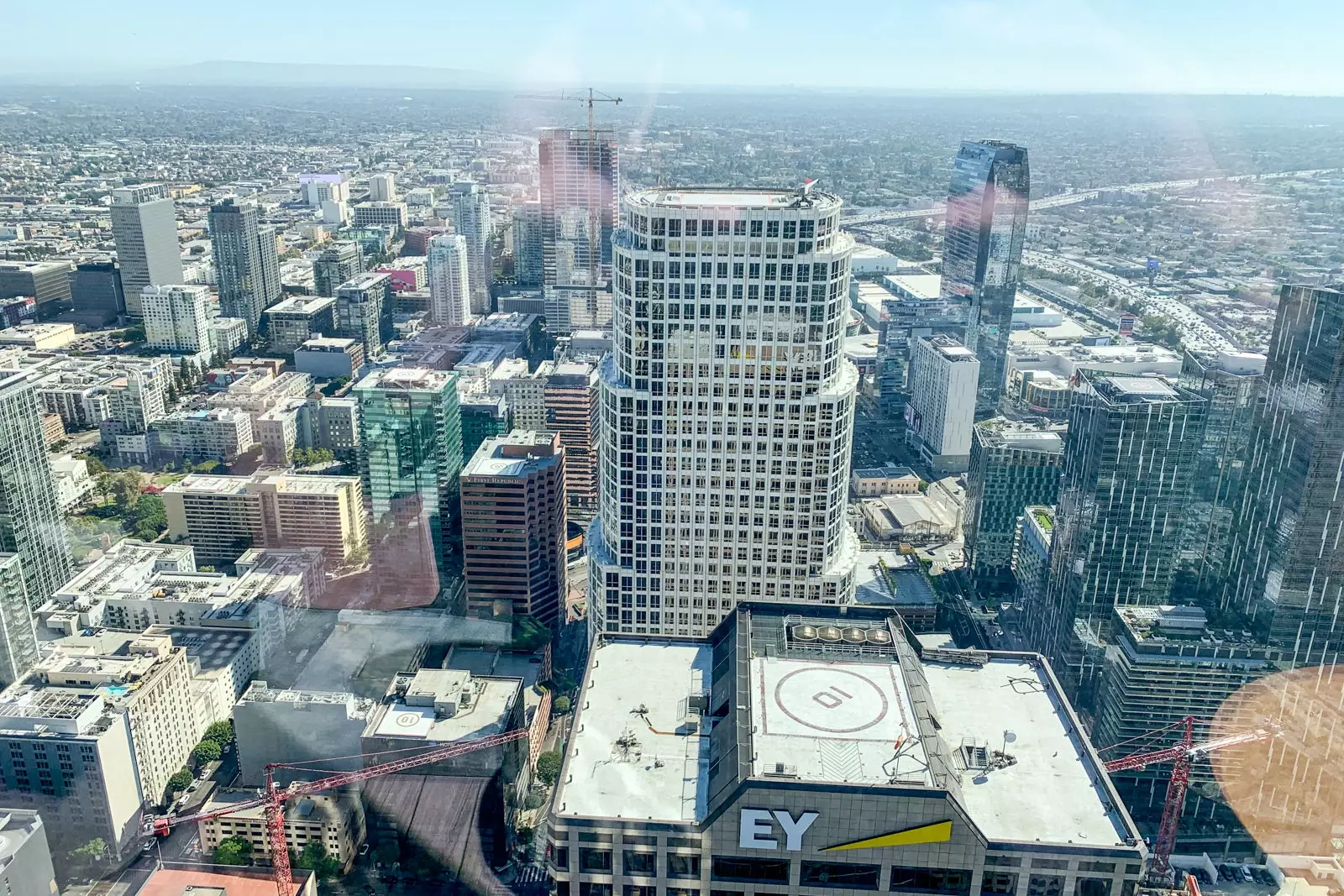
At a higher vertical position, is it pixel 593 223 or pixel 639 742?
pixel 593 223

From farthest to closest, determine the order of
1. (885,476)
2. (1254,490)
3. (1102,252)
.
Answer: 1. (1102,252)
2. (885,476)
3. (1254,490)

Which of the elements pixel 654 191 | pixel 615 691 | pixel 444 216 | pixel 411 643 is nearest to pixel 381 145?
pixel 444 216

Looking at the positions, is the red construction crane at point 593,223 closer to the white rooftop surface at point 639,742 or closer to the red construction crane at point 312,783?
the red construction crane at point 312,783

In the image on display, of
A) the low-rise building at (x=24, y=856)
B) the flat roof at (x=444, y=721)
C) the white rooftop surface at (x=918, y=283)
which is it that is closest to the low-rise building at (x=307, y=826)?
the flat roof at (x=444, y=721)

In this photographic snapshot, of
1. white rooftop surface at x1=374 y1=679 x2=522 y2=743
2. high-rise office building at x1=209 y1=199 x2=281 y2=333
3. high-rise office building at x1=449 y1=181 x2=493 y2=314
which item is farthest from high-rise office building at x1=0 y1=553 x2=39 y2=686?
high-rise office building at x1=209 y1=199 x2=281 y2=333

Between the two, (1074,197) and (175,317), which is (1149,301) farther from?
(175,317)

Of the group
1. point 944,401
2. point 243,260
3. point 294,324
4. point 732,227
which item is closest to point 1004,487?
point 944,401

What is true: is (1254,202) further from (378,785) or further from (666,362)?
(378,785)
